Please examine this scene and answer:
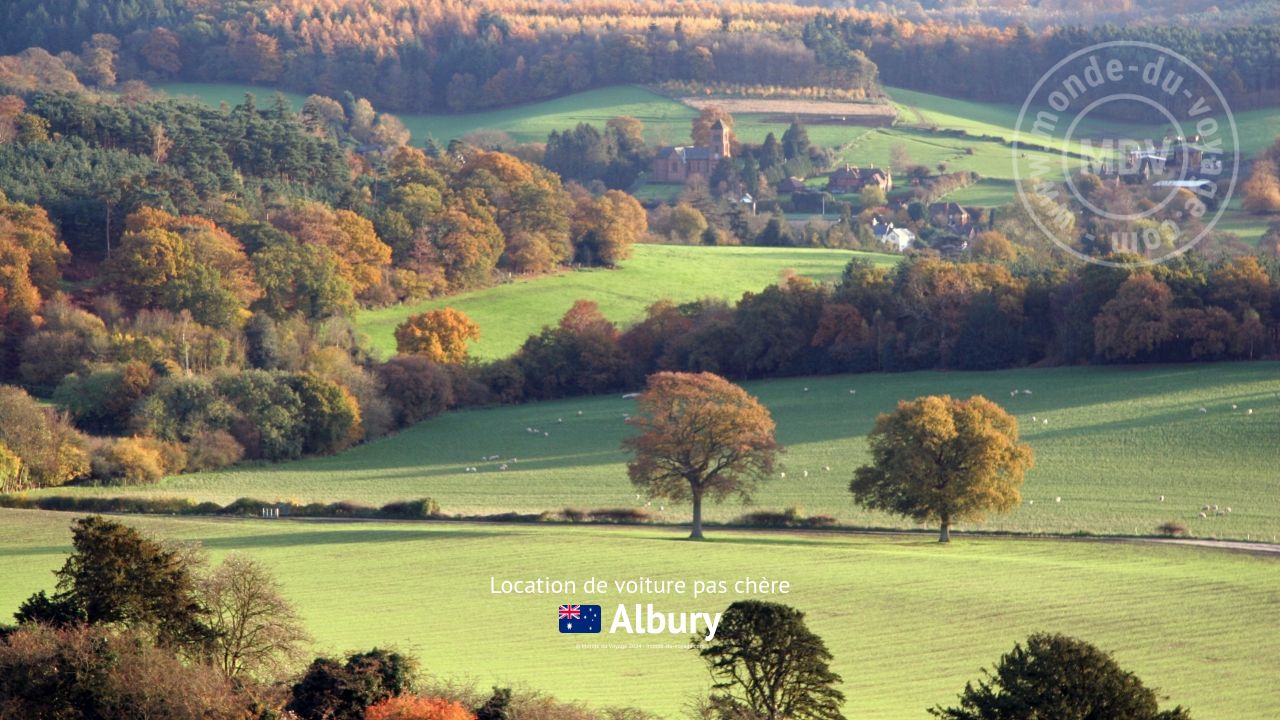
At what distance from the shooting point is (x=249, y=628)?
34.2 m

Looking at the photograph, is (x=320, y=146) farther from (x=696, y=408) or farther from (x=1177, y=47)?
(x=1177, y=47)

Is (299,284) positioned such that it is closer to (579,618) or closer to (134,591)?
(579,618)

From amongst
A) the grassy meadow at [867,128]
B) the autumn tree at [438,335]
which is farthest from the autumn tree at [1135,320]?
the grassy meadow at [867,128]

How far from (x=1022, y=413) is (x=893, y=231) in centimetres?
5648

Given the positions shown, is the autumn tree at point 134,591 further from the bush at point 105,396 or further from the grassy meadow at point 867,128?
the grassy meadow at point 867,128

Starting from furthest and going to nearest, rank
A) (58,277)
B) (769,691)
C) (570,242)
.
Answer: (570,242), (58,277), (769,691)

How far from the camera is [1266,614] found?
39656 millimetres

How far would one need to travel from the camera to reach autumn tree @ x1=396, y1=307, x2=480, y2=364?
8825 cm

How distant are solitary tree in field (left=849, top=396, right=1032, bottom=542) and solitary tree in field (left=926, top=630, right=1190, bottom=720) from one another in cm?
2466

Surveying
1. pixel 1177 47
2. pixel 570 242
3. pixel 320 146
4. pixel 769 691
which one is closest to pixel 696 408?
pixel 769 691

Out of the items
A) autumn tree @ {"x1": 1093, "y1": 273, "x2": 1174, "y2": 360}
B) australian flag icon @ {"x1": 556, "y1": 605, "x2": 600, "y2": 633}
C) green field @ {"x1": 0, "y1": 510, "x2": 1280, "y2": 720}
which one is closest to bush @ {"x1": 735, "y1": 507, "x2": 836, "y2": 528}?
green field @ {"x1": 0, "y1": 510, "x2": 1280, "y2": 720}

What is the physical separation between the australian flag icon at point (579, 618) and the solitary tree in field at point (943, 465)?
558 inches

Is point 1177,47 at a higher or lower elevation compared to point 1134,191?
higher

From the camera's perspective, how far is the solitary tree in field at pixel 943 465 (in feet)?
170
